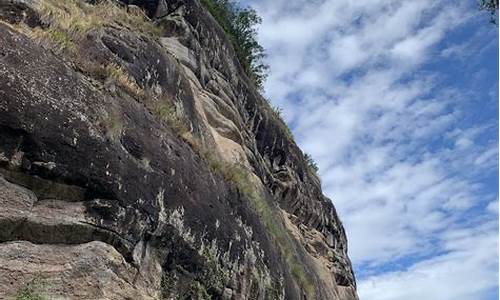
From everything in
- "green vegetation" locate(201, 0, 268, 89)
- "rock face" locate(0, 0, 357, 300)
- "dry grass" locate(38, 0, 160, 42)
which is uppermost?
"green vegetation" locate(201, 0, 268, 89)

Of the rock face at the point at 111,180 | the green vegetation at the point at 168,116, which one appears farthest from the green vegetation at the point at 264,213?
the green vegetation at the point at 168,116

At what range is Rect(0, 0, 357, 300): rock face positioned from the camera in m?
7.74

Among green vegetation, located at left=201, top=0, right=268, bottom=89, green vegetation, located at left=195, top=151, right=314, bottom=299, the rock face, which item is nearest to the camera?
the rock face

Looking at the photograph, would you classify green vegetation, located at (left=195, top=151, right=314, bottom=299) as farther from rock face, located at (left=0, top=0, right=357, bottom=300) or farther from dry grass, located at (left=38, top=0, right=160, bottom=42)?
dry grass, located at (left=38, top=0, right=160, bottom=42)

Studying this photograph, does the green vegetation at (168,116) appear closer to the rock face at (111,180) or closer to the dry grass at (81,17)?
the rock face at (111,180)

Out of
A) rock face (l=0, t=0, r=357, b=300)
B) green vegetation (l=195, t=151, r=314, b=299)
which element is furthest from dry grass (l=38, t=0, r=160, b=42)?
green vegetation (l=195, t=151, r=314, b=299)

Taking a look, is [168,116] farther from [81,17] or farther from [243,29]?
[243,29]

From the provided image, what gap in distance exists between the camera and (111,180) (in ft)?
29.1

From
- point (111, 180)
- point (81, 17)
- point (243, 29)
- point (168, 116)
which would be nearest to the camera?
point (111, 180)

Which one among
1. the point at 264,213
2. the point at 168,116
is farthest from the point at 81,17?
the point at 264,213

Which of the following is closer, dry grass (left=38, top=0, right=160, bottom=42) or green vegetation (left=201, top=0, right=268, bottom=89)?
dry grass (left=38, top=0, right=160, bottom=42)

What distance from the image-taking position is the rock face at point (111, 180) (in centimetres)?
774

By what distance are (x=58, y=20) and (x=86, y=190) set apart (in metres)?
4.63

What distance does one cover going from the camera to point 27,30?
10.1 m
